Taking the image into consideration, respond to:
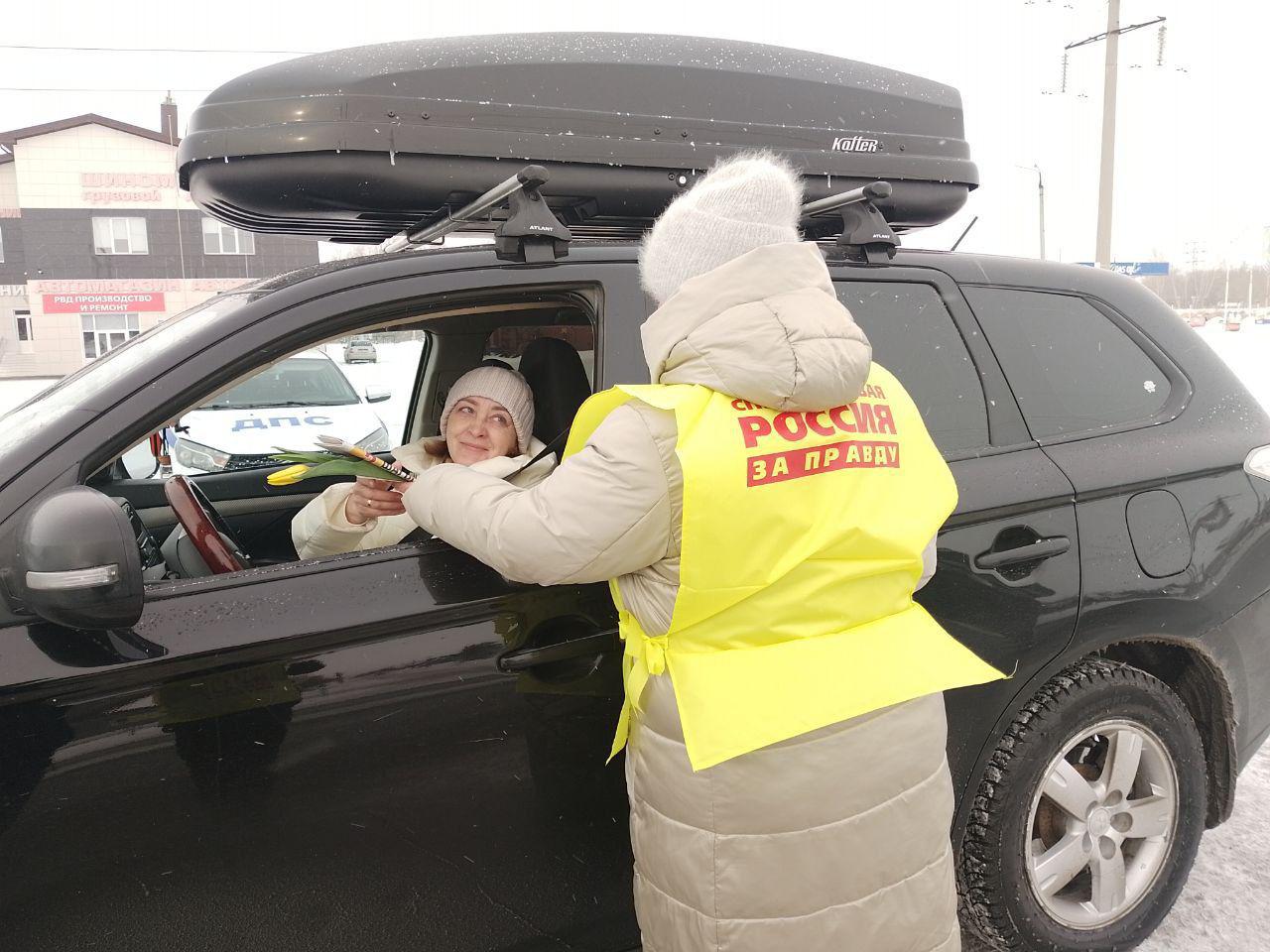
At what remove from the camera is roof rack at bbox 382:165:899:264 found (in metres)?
1.92

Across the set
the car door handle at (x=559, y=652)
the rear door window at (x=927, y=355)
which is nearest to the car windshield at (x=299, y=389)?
the rear door window at (x=927, y=355)

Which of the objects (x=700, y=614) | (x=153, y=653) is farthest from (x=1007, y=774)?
(x=153, y=653)

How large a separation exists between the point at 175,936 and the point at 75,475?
770mm

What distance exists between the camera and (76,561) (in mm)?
1358

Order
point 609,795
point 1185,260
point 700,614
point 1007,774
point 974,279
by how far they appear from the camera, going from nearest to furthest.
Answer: point 700,614 → point 609,795 → point 1007,774 → point 974,279 → point 1185,260

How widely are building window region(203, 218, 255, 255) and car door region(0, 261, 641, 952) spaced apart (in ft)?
121

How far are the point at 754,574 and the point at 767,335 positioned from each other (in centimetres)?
36

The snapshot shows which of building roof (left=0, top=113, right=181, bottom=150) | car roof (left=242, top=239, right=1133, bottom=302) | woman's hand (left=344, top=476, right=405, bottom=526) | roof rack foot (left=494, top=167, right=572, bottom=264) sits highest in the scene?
building roof (left=0, top=113, right=181, bottom=150)

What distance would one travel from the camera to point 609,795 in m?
1.90

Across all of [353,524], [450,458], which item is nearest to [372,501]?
[353,524]

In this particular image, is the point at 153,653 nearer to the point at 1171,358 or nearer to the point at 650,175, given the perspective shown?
the point at 650,175

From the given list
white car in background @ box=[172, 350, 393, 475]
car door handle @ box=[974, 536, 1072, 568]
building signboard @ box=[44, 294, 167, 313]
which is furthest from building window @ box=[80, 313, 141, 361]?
car door handle @ box=[974, 536, 1072, 568]

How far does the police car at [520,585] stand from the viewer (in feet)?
5.11

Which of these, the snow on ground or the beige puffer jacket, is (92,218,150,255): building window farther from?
the snow on ground
